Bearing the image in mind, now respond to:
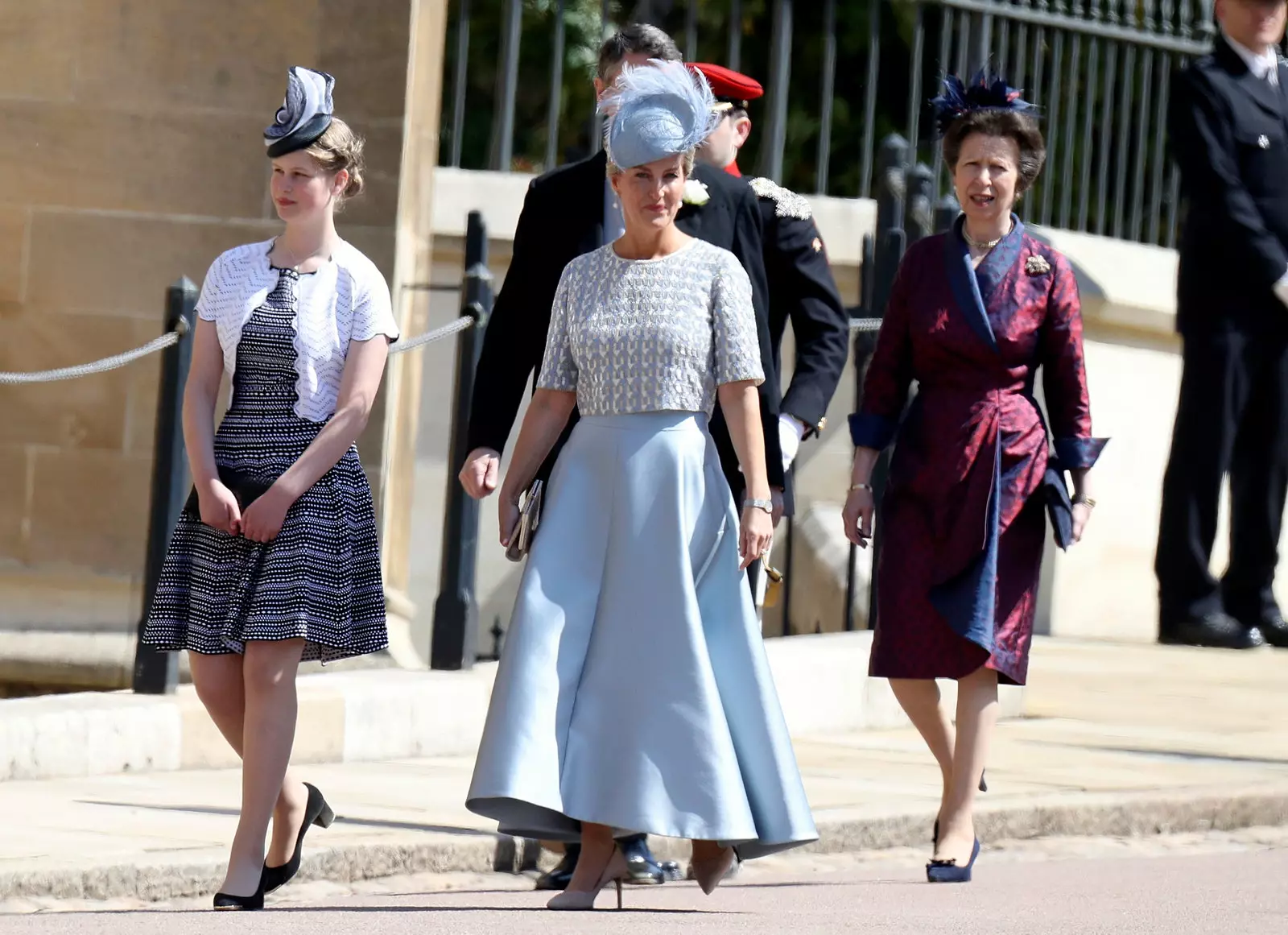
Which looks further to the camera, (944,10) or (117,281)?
(944,10)

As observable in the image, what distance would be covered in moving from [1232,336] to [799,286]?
4.63 meters

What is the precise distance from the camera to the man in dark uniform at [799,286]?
6.08m

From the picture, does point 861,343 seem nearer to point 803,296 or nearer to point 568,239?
point 803,296

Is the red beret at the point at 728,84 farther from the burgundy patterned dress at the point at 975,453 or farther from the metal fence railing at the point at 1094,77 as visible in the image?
the metal fence railing at the point at 1094,77

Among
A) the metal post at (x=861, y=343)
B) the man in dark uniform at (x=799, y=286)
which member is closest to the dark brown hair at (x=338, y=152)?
the man in dark uniform at (x=799, y=286)

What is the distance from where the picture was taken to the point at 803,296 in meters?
6.18

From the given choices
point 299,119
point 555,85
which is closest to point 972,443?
point 299,119

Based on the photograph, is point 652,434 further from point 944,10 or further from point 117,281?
point 944,10

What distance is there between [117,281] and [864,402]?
4.00m

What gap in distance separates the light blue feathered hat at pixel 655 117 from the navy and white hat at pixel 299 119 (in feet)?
1.93

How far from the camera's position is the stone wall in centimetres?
950

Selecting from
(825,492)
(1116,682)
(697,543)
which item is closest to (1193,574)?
(1116,682)

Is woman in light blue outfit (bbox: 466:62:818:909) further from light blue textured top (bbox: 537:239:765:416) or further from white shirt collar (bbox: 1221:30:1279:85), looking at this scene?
white shirt collar (bbox: 1221:30:1279:85)

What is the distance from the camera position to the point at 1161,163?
12.2m
